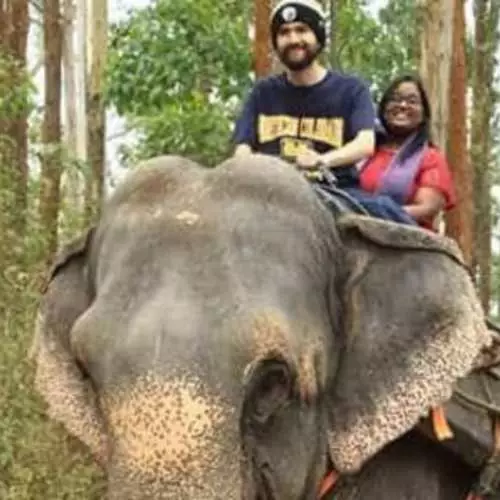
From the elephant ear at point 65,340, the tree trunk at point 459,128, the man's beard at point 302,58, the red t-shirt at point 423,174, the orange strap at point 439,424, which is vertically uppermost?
the man's beard at point 302,58

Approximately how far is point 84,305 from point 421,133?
6.22ft

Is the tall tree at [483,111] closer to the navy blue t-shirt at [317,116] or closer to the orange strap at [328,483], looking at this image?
the navy blue t-shirt at [317,116]

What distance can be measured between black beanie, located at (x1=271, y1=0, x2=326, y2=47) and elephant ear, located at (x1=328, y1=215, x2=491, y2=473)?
973 millimetres

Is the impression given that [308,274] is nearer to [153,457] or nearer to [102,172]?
[153,457]

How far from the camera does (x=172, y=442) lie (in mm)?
3354

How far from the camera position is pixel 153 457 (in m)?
3.35

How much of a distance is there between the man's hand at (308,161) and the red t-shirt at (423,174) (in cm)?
67

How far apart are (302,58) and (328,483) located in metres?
1.34

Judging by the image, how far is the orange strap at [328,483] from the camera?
3932 mm

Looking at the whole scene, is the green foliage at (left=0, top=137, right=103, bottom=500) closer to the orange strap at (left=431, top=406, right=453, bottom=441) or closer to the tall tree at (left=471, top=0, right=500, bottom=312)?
the orange strap at (left=431, top=406, right=453, bottom=441)

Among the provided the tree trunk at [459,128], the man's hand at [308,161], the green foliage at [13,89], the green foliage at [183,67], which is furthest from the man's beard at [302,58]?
the green foliage at [183,67]

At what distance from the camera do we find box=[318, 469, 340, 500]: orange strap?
3.93 metres

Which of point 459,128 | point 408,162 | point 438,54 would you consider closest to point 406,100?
point 408,162

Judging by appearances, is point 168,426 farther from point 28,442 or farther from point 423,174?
point 28,442
